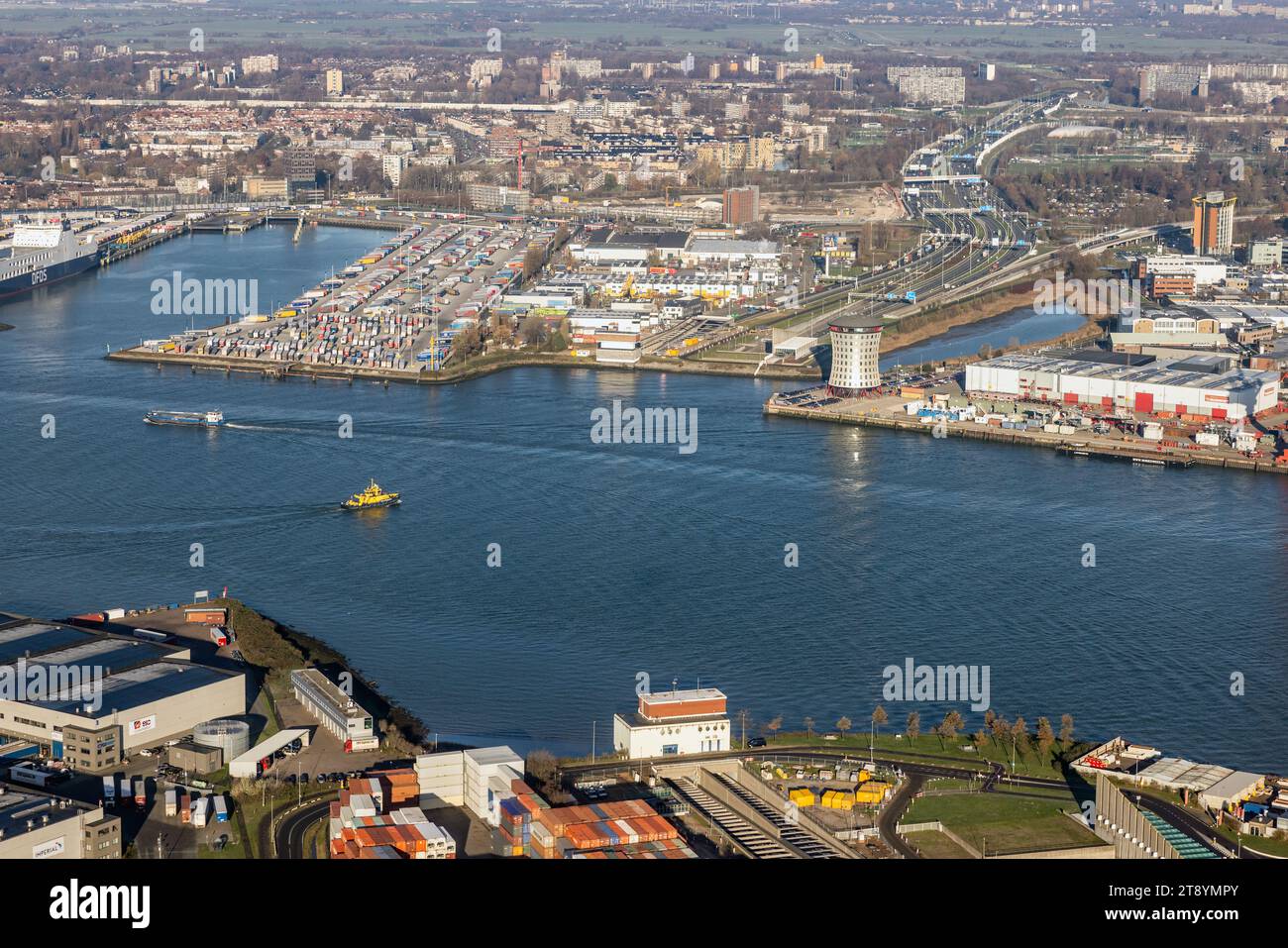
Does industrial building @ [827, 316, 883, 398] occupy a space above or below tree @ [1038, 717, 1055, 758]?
above

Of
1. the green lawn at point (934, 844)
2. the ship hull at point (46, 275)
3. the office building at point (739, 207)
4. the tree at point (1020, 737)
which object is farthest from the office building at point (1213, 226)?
the green lawn at point (934, 844)

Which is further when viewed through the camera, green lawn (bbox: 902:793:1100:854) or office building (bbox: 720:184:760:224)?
office building (bbox: 720:184:760:224)

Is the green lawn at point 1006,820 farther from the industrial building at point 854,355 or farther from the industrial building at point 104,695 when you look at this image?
the industrial building at point 854,355

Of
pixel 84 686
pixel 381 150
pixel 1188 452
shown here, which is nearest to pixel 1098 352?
pixel 1188 452

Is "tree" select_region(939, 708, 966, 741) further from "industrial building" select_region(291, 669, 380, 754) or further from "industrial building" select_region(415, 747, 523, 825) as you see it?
"industrial building" select_region(291, 669, 380, 754)

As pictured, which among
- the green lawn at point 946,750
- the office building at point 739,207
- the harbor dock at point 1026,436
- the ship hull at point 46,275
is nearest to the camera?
the green lawn at point 946,750

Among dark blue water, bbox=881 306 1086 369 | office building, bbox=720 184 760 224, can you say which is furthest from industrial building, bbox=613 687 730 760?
office building, bbox=720 184 760 224

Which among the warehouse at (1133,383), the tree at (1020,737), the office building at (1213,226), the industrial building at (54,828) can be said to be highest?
the office building at (1213,226)

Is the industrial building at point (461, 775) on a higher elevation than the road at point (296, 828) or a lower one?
higher
